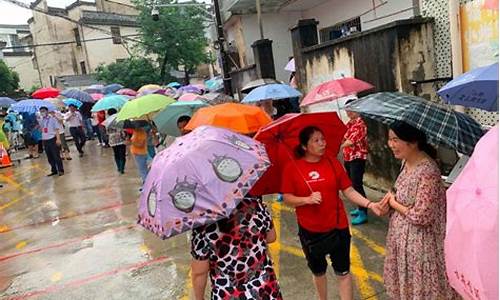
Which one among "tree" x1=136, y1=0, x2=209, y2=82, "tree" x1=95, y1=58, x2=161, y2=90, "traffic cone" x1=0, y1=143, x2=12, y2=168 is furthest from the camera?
"tree" x1=95, y1=58, x2=161, y2=90

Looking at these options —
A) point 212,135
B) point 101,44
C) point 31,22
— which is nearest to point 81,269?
point 212,135

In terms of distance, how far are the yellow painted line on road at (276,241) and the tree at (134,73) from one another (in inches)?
822

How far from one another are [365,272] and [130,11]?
127 feet

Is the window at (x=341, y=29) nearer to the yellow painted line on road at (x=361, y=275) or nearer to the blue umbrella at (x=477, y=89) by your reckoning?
the yellow painted line on road at (x=361, y=275)

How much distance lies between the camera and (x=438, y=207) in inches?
103

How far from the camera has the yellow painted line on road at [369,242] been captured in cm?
457

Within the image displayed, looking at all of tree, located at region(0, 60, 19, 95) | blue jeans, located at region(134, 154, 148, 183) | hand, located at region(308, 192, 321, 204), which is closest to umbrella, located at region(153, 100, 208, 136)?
blue jeans, located at region(134, 154, 148, 183)

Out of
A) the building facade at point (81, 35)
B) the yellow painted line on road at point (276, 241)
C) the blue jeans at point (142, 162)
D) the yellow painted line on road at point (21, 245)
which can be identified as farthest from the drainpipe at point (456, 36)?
the building facade at point (81, 35)

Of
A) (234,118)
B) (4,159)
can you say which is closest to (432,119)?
(234,118)

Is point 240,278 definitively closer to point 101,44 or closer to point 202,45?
point 202,45

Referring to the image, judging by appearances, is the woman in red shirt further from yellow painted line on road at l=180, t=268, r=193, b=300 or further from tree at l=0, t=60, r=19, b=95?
tree at l=0, t=60, r=19, b=95

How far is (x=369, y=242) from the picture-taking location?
4797mm

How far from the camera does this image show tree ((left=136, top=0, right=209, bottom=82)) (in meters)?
23.3

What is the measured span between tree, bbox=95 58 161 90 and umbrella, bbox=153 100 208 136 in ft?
65.9
